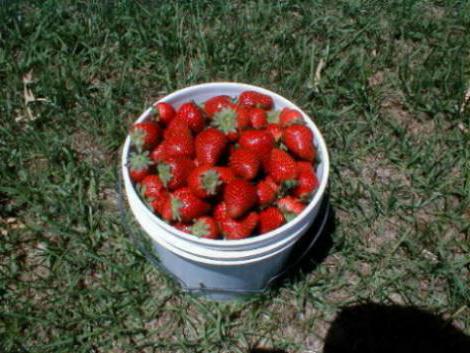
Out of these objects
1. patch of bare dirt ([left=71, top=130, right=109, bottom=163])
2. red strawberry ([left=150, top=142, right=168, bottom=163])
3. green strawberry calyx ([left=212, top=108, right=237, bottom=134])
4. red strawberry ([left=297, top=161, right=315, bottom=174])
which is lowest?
patch of bare dirt ([left=71, top=130, right=109, bottom=163])

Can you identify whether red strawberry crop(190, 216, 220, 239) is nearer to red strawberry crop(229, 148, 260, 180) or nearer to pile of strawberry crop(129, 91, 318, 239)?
pile of strawberry crop(129, 91, 318, 239)

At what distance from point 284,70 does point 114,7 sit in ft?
3.24

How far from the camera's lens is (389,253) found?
8.05ft

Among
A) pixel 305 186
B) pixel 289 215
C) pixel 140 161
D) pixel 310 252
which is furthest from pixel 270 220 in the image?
pixel 310 252

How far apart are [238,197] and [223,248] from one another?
171 millimetres

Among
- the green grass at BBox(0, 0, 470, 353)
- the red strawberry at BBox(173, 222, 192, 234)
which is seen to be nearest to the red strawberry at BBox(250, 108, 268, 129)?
the red strawberry at BBox(173, 222, 192, 234)

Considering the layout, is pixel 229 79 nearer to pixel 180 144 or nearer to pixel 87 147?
pixel 87 147

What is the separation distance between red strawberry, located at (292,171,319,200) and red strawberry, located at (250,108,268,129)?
0.83 feet

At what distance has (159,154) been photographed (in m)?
1.98

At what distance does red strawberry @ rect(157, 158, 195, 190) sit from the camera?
73.5 inches

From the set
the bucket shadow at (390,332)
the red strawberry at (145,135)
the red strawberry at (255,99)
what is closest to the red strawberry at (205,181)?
the red strawberry at (145,135)

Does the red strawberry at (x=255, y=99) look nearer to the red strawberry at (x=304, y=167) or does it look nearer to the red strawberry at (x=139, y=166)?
the red strawberry at (x=304, y=167)

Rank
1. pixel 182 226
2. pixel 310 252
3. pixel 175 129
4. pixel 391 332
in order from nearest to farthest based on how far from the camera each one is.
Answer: pixel 182 226
pixel 175 129
pixel 391 332
pixel 310 252

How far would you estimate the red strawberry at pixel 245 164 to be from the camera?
192cm
